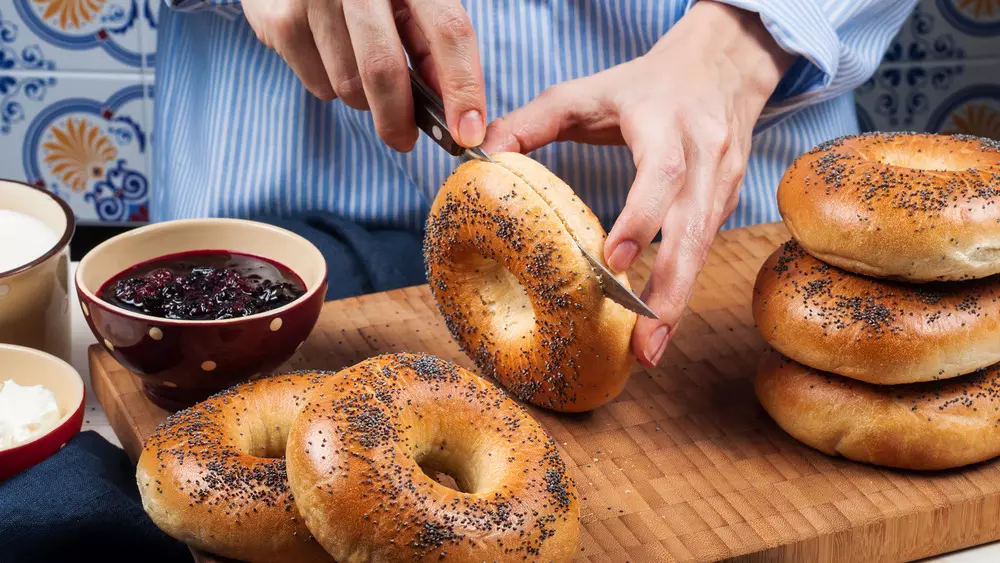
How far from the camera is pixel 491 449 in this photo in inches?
51.9

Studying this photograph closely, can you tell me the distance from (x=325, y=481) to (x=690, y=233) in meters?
0.66

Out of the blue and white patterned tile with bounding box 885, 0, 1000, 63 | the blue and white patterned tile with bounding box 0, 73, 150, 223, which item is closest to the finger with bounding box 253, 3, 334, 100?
the blue and white patterned tile with bounding box 0, 73, 150, 223

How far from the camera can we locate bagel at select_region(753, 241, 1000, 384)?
142 centimetres

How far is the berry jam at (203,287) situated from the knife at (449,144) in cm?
31

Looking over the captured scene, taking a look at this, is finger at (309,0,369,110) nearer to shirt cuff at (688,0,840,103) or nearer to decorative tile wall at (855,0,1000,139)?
shirt cuff at (688,0,840,103)

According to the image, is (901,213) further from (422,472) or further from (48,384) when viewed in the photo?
(48,384)

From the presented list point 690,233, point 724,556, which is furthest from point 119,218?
point 724,556

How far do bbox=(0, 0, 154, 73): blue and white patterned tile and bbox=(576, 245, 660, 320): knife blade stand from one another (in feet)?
7.63

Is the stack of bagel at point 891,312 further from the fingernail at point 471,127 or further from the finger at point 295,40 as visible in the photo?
the finger at point 295,40

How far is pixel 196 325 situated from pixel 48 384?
229mm

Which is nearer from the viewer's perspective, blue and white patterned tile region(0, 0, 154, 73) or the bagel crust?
the bagel crust

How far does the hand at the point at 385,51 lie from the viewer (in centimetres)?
147

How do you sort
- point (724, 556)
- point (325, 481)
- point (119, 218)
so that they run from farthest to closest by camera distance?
point (119, 218) → point (724, 556) → point (325, 481)

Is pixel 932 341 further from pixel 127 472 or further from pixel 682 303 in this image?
pixel 127 472
